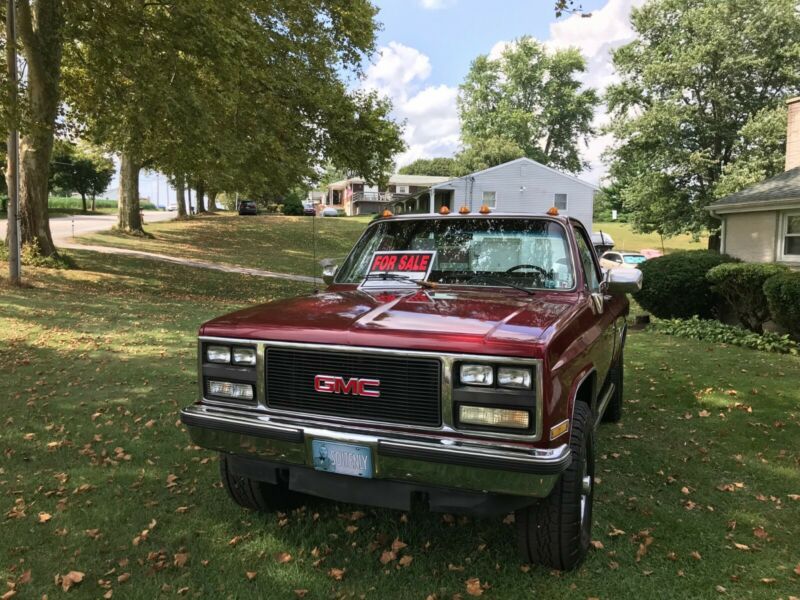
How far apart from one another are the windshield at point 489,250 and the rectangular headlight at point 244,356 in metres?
1.32

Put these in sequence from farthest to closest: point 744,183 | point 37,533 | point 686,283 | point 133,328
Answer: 1. point 744,183
2. point 686,283
3. point 133,328
4. point 37,533

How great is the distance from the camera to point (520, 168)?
122 ft

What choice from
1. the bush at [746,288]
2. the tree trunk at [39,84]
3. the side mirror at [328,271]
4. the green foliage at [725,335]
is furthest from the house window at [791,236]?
the tree trunk at [39,84]

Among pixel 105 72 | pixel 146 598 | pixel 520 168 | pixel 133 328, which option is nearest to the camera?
pixel 146 598

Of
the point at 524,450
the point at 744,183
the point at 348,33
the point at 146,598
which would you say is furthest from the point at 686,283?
the point at 744,183

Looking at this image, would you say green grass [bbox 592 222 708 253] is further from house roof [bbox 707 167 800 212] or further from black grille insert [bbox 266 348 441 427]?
black grille insert [bbox 266 348 441 427]

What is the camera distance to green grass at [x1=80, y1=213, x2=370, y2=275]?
2517cm

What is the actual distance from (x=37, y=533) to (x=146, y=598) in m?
1.09

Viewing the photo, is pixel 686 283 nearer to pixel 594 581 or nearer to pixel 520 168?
pixel 594 581

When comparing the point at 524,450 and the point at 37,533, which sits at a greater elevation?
the point at 524,450

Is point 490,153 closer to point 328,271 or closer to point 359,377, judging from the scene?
point 328,271

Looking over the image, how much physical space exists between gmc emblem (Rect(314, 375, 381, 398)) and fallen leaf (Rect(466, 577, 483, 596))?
109 centimetres

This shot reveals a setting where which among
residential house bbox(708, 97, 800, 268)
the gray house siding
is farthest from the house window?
the gray house siding

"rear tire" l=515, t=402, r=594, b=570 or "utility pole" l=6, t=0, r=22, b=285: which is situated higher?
"utility pole" l=6, t=0, r=22, b=285
